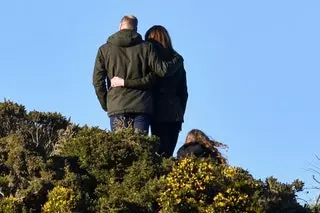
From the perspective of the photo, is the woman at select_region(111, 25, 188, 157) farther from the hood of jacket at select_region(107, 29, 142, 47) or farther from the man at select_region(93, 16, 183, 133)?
the hood of jacket at select_region(107, 29, 142, 47)

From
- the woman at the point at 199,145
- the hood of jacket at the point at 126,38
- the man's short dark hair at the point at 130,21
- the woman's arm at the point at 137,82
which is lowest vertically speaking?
the woman at the point at 199,145

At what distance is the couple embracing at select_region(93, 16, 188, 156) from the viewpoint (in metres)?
11.2

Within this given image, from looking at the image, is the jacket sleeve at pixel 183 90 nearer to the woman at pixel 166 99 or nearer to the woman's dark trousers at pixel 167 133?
the woman at pixel 166 99

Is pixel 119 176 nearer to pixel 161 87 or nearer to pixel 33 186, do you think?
pixel 33 186

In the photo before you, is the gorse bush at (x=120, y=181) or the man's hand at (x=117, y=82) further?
the man's hand at (x=117, y=82)

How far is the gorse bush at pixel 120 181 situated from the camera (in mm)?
8391

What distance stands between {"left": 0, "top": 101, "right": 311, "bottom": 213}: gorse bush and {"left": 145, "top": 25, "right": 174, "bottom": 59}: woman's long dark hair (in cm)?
235

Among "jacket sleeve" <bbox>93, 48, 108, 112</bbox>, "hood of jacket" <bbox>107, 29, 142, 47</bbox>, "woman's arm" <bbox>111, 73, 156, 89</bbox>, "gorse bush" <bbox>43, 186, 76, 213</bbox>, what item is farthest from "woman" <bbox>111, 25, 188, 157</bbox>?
"gorse bush" <bbox>43, 186, 76, 213</bbox>

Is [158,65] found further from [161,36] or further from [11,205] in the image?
[11,205]

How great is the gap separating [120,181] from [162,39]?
3.00 m

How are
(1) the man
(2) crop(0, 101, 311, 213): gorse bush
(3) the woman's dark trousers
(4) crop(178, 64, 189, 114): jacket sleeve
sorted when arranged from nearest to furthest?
(2) crop(0, 101, 311, 213): gorse bush
(1) the man
(3) the woman's dark trousers
(4) crop(178, 64, 189, 114): jacket sleeve

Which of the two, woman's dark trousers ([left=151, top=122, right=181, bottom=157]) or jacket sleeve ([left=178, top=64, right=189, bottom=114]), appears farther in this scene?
jacket sleeve ([left=178, top=64, right=189, bottom=114])

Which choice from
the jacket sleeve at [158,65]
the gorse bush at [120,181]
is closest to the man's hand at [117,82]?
the jacket sleeve at [158,65]

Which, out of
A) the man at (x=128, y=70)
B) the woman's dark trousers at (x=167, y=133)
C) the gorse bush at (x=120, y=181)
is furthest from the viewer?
the woman's dark trousers at (x=167, y=133)
